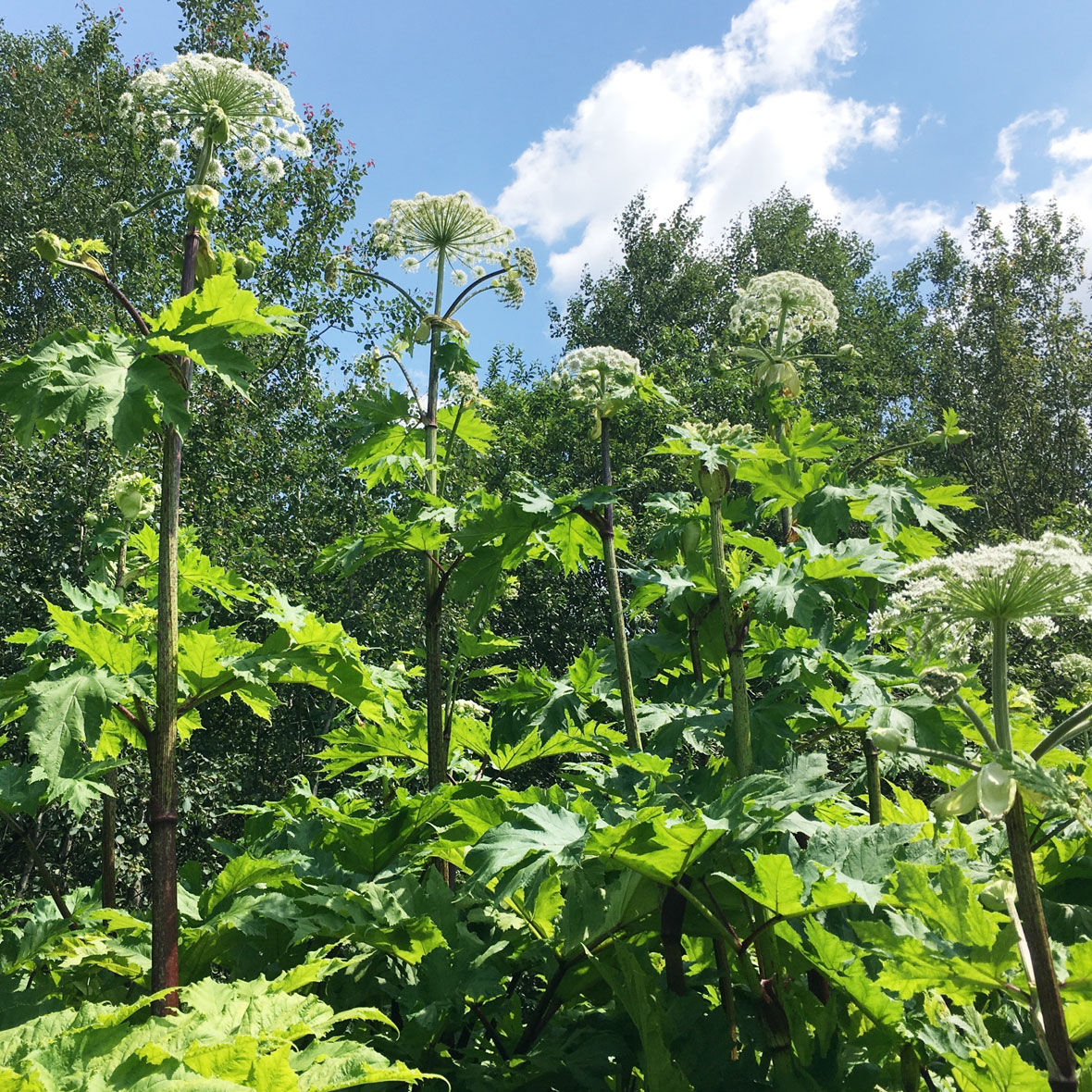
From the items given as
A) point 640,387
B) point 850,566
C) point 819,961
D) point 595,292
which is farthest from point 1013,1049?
point 595,292

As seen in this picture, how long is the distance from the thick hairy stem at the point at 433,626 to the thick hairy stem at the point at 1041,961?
1.95m

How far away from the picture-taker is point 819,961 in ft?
5.87

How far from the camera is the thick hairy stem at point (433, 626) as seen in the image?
2924mm

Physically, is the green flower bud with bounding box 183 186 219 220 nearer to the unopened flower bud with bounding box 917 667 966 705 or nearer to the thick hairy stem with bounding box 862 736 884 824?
the unopened flower bud with bounding box 917 667 966 705

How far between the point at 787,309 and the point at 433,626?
1.84 metres

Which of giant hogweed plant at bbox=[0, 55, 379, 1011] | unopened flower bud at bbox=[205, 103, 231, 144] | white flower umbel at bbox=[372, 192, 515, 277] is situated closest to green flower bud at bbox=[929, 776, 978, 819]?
giant hogweed plant at bbox=[0, 55, 379, 1011]

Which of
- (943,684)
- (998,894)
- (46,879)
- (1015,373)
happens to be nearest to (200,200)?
(46,879)

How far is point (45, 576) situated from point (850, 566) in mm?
9507

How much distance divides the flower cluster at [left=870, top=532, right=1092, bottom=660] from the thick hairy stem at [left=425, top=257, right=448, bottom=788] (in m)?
1.80

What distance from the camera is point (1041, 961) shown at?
4.07ft

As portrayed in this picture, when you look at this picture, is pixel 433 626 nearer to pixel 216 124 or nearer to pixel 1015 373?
pixel 216 124

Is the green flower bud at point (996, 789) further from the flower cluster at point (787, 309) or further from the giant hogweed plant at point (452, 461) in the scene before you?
the flower cluster at point (787, 309)

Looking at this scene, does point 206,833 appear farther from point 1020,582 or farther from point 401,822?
point 1020,582

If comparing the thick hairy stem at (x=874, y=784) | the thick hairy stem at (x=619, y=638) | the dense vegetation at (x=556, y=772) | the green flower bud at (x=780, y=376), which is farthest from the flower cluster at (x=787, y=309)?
the thick hairy stem at (x=874, y=784)
